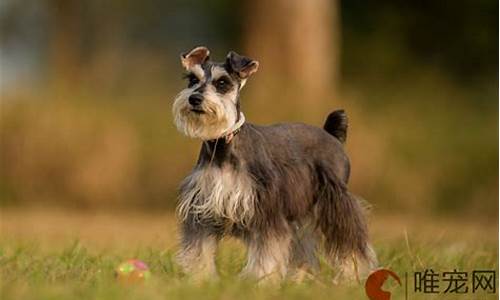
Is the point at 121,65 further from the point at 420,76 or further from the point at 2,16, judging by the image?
the point at 420,76

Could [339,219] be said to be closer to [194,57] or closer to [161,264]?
[161,264]

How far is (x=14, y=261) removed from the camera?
6.75 m

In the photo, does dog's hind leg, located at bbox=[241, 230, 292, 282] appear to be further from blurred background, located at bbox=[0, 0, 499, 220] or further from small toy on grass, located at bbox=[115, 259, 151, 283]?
blurred background, located at bbox=[0, 0, 499, 220]

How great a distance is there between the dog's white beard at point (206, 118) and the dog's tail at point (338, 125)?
1256 mm

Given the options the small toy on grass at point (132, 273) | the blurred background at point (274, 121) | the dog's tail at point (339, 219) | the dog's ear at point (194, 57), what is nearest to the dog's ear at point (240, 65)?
the dog's ear at point (194, 57)

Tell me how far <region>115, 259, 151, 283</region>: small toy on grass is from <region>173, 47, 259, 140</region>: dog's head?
774 mm

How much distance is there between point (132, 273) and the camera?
6.04m

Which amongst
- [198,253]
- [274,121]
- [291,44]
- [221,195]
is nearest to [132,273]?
[198,253]

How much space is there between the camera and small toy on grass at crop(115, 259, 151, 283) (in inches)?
235

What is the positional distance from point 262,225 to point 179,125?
69 centimetres

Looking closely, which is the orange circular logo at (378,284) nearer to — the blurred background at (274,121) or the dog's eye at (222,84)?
the dog's eye at (222,84)

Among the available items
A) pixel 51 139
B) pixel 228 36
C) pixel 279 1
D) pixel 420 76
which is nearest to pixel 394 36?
pixel 420 76

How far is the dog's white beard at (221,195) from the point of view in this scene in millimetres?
5988

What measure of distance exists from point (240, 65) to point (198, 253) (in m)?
1.04
